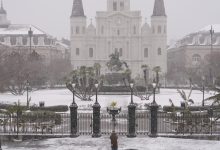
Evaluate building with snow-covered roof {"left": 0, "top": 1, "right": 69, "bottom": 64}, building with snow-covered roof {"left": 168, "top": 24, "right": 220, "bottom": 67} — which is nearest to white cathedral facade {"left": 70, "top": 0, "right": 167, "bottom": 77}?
building with snow-covered roof {"left": 0, "top": 1, "right": 69, "bottom": 64}

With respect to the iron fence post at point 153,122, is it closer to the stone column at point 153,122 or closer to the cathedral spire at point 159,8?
the stone column at point 153,122

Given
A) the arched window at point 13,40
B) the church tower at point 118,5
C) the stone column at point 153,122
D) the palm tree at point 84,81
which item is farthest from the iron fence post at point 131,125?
the arched window at point 13,40

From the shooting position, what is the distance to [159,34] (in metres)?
92.9

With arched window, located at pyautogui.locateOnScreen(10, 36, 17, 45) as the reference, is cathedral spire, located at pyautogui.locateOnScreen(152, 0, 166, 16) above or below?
above

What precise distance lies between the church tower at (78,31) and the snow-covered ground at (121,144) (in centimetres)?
7466

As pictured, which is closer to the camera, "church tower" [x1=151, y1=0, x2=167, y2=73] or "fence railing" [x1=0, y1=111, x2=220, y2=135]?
"fence railing" [x1=0, y1=111, x2=220, y2=135]

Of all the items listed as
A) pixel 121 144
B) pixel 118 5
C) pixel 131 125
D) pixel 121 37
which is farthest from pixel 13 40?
pixel 121 144

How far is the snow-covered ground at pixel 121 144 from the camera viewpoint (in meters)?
17.0

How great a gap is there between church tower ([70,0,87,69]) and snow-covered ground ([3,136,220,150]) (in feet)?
245

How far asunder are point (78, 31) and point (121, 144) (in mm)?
76860

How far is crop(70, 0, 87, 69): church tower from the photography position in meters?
93.4

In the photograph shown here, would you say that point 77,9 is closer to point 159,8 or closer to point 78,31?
point 78,31

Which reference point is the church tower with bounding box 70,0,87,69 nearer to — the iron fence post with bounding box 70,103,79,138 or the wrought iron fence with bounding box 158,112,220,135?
the wrought iron fence with bounding box 158,112,220,135

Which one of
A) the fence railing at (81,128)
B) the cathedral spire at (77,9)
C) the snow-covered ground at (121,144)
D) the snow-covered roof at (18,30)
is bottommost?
the snow-covered ground at (121,144)
